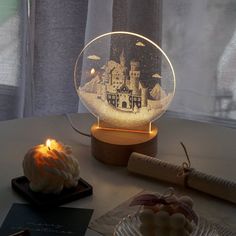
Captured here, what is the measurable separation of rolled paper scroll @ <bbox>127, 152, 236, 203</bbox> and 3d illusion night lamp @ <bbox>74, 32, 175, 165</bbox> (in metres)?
0.04

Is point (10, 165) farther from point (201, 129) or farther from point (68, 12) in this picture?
point (68, 12)

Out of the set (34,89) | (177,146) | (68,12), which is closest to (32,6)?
(68,12)

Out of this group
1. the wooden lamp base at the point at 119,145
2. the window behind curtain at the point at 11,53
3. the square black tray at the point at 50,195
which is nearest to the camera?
the square black tray at the point at 50,195

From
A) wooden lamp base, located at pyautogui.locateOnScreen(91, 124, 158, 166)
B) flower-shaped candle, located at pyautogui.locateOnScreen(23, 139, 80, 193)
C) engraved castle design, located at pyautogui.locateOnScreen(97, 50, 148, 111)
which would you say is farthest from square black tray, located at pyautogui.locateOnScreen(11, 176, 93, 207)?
engraved castle design, located at pyautogui.locateOnScreen(97, 50, 148, 111)

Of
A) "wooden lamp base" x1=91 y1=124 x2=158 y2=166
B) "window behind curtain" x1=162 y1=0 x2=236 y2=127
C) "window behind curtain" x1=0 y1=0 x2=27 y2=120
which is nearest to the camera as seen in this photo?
"wooden lamp base" x1=91 y1=124 x2=158 y2=166

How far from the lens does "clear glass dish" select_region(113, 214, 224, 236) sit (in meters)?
0.89

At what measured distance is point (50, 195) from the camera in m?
1.01

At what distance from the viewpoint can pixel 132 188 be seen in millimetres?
1061

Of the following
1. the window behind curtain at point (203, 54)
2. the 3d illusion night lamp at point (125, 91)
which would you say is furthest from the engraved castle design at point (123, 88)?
the window behind curtain at point (203, 54)

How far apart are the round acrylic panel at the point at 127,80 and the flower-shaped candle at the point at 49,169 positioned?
209 millimetres

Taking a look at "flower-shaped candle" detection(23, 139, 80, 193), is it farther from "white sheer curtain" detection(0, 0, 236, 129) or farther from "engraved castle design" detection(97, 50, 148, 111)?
"white sheer curtain" detection(0, 0, 236, 129)

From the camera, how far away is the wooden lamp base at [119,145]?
1136 mm

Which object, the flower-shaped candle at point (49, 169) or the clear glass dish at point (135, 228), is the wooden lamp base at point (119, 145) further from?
the clear glass dish at point (135, 228)

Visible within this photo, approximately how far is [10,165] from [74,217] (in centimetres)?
25
